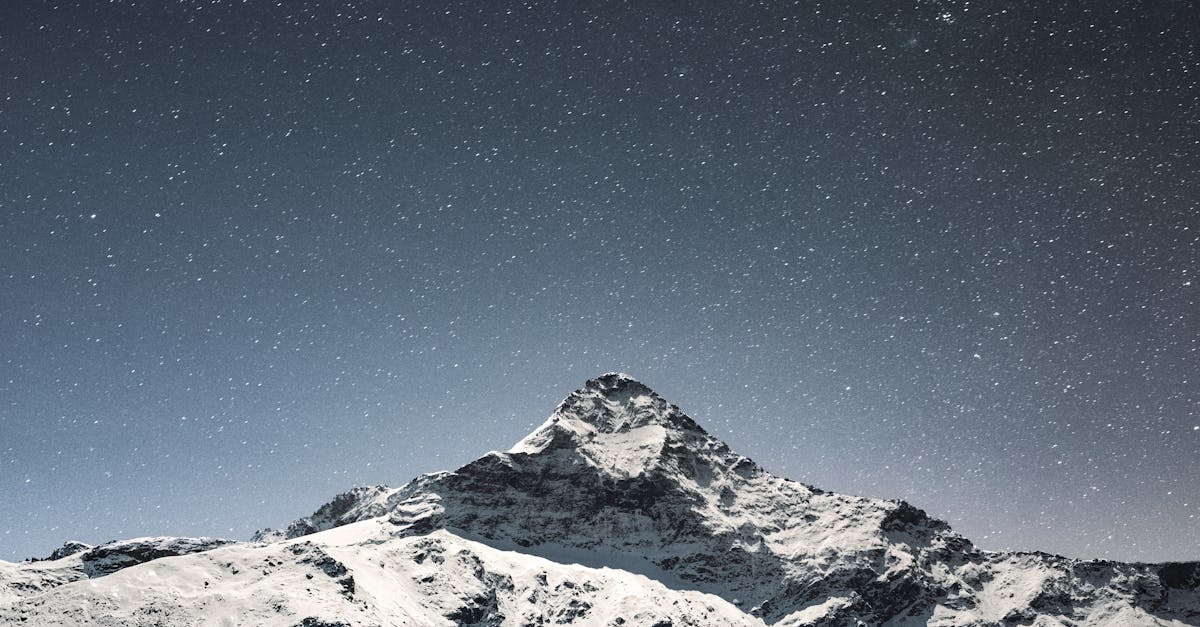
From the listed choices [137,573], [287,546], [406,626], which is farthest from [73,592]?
[406,626]

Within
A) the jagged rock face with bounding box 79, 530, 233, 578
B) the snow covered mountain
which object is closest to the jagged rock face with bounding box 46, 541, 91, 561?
the snow covered mountain

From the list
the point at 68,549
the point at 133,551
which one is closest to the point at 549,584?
the point at 133,551

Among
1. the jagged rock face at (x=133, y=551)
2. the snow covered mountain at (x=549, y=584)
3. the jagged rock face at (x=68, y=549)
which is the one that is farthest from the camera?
the jagged rock face at (x=68, y=549)

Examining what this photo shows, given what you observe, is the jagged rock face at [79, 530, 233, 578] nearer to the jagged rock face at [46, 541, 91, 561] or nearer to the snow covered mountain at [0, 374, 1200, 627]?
the snow covered mountain at [0, 374, 1200, 627]

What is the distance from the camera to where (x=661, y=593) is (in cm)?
17588

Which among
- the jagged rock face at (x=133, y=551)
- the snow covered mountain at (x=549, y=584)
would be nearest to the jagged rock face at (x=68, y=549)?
the snow covered mountain at (x=549, y=584)

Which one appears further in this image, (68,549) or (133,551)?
(68,549)

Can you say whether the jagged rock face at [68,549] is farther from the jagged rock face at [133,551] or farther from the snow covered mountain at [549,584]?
the jagged rock face at [133,551]

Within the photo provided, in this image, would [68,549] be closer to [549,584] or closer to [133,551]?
[133,551]

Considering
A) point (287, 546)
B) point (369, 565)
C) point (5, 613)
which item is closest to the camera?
point (5, 613)

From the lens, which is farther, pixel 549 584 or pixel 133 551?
pixel 549 584

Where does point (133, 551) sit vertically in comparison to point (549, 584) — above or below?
above

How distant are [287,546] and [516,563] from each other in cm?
5647

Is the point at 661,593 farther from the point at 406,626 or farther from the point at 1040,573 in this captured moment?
the point at 1040,573
